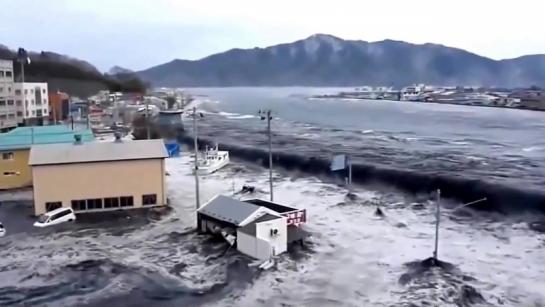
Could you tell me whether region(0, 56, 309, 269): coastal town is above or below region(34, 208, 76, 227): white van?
above

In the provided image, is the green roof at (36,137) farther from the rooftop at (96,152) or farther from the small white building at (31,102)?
the small white building at (31,102)

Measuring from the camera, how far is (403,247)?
43.8 ft

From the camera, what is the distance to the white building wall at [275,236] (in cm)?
1216

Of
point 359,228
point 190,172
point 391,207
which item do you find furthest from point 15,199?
point 391,207

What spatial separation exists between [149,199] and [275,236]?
5.67 meters

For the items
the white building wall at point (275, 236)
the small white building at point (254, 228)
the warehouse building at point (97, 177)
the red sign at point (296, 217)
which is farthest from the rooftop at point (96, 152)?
the white building wall at point (275, 236)

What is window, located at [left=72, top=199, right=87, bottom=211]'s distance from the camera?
15906 mm

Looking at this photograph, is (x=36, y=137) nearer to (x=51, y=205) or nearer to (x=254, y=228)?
(x=51, y=205)

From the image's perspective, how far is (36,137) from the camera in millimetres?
20297

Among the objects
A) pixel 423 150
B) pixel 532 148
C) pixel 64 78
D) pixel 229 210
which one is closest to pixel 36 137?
pixel 229 210

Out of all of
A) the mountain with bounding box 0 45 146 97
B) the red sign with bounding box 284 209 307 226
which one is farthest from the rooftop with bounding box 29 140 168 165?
the mountain with bounding box 0 45 146 97

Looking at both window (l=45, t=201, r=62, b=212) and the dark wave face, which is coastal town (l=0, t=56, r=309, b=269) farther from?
the dark wave face

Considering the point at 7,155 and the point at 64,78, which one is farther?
the point at 64,78

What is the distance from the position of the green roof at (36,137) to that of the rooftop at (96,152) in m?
3.04
